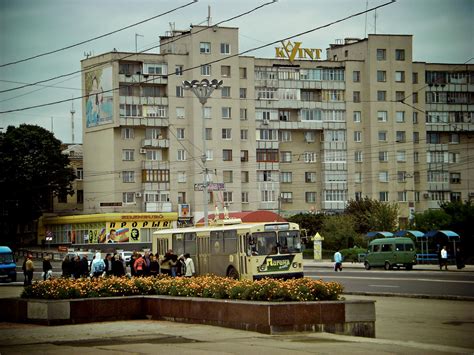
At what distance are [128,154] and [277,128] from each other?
15.7m

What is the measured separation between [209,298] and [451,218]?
47.6 meters

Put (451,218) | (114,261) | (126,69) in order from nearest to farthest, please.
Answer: (114,261), (451,218), (126,69)

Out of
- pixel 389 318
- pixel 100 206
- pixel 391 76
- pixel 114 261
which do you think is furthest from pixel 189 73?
pixel 389 318

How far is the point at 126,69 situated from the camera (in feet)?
298

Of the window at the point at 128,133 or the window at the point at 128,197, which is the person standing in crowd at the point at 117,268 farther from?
the window at the point at 128,133

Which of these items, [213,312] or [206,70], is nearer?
[213,312]

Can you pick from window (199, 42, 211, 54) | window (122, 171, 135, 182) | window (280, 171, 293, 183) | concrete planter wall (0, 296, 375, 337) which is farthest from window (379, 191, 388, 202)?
concrete planter wall (0, 296, 375, 337)

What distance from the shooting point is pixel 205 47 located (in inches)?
3610

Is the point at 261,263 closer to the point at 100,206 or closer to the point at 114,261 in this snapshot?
the point at 114,261

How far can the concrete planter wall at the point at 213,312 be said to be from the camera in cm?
1888

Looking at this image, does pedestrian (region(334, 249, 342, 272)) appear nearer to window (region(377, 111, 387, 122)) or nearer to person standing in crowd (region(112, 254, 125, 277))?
person standing in crowd (region(112, 254, 125, 277))

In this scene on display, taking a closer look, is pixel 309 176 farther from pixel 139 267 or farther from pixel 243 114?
pixel 139 267

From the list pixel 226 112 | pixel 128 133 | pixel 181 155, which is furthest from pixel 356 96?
pixel 128 133

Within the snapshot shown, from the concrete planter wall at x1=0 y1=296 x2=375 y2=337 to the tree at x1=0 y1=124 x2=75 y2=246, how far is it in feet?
226
